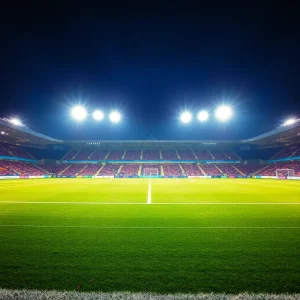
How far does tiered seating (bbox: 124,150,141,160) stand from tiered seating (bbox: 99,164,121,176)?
14.5 feet

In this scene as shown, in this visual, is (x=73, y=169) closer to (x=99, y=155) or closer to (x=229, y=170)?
(x=99, y=155)

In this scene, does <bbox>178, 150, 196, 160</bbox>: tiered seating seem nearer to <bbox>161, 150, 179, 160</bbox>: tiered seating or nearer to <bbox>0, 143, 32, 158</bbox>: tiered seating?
<bbox>161, 150, 179, 160</bbox>: tiered seating

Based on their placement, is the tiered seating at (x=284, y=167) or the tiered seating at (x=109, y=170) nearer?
the tiered seating at (x=284, y=167)

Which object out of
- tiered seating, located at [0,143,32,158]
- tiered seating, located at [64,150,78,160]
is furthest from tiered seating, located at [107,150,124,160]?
tiered seating, located at [0,143,32,158]

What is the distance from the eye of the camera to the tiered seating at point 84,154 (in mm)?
58612

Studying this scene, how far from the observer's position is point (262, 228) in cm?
545

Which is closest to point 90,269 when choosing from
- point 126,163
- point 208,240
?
point 208,240

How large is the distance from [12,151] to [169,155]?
43707 mm

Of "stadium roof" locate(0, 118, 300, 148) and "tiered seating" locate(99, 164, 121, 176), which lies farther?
"tiered seating" locate(99, 164, 121, 176)

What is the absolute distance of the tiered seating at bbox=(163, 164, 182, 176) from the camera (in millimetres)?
49781

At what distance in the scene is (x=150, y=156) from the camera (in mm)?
58844

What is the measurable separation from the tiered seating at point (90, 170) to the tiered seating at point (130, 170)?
7.30 m

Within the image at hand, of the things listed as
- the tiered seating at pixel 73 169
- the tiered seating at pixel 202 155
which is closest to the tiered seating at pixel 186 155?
the tiered seating at pixel 202 155

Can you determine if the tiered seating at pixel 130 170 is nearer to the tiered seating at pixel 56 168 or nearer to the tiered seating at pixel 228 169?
the tiered seating at pixel 56 168
